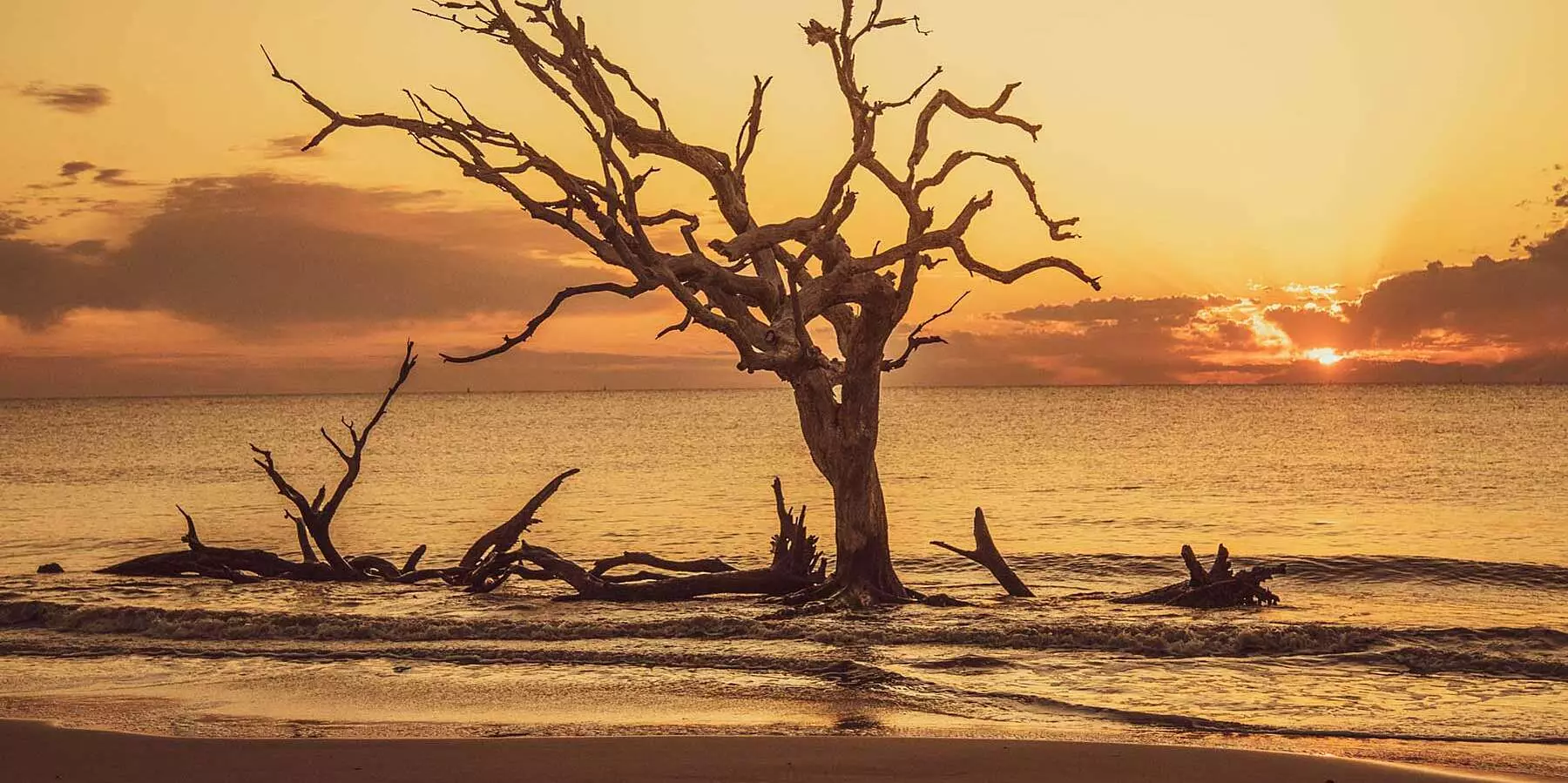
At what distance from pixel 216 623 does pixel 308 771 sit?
29.2 feet

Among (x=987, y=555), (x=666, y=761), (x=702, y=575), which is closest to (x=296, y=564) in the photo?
(x=702, y=575)

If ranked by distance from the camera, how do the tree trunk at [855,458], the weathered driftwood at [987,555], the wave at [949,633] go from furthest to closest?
the weathered driftwood at [987,555], the tree trunk at [855,458], the wave at [949,633]

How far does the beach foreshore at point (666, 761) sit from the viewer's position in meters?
10.0

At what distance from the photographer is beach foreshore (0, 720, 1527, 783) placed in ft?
33.0

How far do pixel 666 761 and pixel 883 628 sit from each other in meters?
7.24

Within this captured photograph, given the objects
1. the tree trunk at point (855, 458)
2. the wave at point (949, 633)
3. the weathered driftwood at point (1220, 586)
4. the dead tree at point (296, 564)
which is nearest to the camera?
the wave at point (949, 633)

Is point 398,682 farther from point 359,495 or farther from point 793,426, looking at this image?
point 793,426

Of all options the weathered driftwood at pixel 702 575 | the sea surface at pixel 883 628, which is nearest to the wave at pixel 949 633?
the sea surface at pixel 883 628

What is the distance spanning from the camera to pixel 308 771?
1018cm

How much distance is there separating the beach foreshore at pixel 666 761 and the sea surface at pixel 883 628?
744mm

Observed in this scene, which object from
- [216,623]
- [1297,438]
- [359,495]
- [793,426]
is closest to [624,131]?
[216,623]

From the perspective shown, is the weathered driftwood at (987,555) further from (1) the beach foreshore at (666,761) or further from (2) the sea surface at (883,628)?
(1) the beach foreshore at (666,761)

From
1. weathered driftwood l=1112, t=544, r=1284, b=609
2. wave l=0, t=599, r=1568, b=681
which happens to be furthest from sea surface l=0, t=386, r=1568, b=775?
weathered driftwood l=1112, t=544, r=1284, b=609

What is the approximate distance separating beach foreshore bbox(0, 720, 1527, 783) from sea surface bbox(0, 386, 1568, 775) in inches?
29.3
